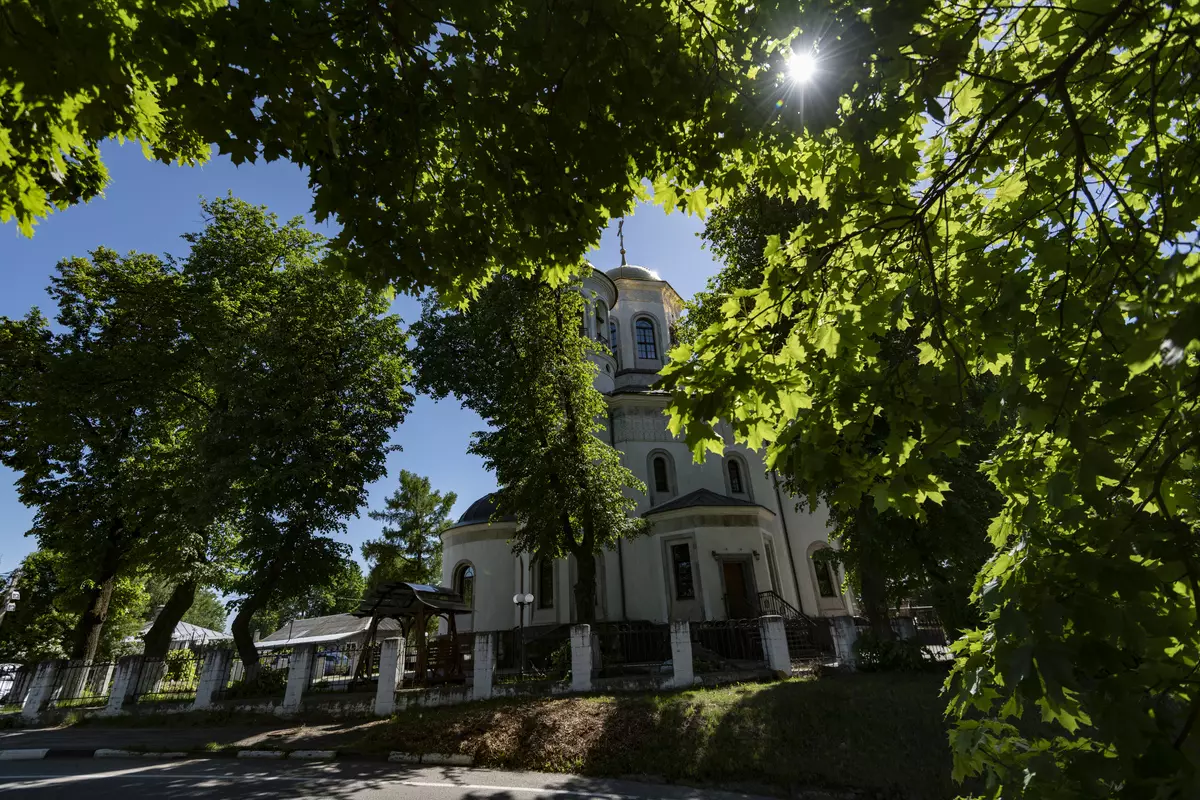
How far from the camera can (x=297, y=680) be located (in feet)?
44.5

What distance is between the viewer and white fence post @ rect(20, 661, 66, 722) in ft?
53.0

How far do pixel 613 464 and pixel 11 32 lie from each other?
14.4 meters

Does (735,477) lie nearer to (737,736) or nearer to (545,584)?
(545,584)

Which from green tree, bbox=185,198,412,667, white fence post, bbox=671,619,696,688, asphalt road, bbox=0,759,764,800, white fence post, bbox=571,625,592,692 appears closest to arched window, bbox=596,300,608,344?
green tree, bbox=185,198,412,667

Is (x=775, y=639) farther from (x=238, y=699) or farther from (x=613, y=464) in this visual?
(x=238, y=699)

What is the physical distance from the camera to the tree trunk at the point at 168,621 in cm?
1972

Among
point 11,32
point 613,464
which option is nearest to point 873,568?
point 613,464

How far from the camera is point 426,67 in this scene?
11.5 feet

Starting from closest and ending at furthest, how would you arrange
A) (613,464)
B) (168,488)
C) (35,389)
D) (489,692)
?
(489,692)
(613,464)
(35,389)
(168,488)

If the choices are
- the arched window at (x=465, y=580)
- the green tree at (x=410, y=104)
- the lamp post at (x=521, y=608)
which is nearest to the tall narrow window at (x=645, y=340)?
the arched window at (x=465, y=580)

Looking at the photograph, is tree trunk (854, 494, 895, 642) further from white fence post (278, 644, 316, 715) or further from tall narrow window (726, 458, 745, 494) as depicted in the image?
white fence post (278, 644, 316, 715)

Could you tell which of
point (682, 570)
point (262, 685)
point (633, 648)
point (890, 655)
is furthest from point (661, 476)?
point (262, 685)

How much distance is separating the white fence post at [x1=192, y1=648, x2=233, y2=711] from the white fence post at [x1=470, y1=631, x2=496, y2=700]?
7549 millimetres

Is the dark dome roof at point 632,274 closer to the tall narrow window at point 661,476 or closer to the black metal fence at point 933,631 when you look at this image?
the tall narrow window at point 661,476
